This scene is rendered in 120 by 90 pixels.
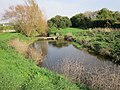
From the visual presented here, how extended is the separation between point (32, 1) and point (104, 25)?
53.5 feet

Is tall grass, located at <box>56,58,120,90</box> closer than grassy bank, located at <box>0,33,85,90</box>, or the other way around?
grassy bank, located at <box>0,33,85,90</box>

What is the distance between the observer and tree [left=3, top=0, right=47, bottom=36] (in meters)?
44.1

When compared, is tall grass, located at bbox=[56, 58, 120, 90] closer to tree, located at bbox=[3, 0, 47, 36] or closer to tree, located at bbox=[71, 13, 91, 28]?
tree, located at bbox=[3, 0, 47, 36]

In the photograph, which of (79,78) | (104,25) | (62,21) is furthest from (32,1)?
(79,78)

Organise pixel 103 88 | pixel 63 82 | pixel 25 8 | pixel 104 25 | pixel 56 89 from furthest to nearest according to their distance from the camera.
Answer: pixel 104 25, pixel 25 8, pixel 103 88, pixel 63 82, pixel 56 89

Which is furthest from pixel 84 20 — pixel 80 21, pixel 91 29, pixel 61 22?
pixel 91 29

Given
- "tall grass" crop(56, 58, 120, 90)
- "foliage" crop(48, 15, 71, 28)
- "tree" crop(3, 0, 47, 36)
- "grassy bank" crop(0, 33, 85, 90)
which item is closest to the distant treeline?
"foliage" crop(48, 15, 71, 28)

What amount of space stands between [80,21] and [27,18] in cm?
2399

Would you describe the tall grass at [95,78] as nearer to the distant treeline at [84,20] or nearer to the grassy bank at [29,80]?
the grassy bank at [29,80]

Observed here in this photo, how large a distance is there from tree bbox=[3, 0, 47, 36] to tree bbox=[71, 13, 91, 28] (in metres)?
17.8

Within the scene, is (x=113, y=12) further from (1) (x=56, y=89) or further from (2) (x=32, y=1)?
(1) (x=56, y=89)

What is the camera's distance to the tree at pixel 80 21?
61.3 meters

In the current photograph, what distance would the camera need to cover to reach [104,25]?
5169cm

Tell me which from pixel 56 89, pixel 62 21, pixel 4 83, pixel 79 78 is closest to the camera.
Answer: pixel 4 83
